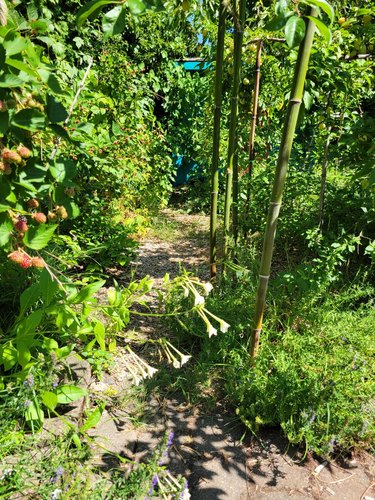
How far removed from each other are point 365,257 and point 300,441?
6.27ft

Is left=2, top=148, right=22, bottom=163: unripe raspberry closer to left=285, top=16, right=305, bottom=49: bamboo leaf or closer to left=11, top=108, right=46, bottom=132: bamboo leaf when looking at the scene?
left=11, top=108, right=46, bottom=132: bamboo leaf

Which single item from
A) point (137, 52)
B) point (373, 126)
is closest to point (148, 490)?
point (373, 126)

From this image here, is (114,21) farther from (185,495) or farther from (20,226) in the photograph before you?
(185,495)

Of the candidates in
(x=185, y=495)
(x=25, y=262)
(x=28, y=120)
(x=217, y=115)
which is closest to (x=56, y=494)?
(x=185, y=495)

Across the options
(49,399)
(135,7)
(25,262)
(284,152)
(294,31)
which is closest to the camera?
(135,7)

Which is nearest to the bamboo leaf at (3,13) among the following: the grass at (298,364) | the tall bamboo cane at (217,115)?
the tall bamboo cane at (217,115)

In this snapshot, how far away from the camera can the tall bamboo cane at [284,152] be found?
161 centimetres

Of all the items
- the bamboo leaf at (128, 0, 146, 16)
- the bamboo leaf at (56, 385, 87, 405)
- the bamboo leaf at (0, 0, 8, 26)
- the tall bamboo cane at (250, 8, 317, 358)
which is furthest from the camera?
the bamboo leaf at (56, 385, 87, 405)

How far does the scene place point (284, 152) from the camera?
1.79 meters

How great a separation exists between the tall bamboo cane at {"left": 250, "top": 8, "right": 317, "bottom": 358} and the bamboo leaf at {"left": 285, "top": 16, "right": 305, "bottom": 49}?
1.14ft

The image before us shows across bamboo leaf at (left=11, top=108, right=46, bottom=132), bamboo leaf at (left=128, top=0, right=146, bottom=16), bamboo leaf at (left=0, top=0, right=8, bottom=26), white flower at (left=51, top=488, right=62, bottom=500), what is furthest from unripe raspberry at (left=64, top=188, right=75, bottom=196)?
white flower at (left=51, top=488, right=62, bottom=500)

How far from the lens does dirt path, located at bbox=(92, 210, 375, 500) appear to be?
1.84 meters

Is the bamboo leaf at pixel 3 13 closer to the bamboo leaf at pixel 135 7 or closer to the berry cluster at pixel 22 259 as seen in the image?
the bamboo leaf at pixel 135 7

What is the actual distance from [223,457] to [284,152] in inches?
57.2
